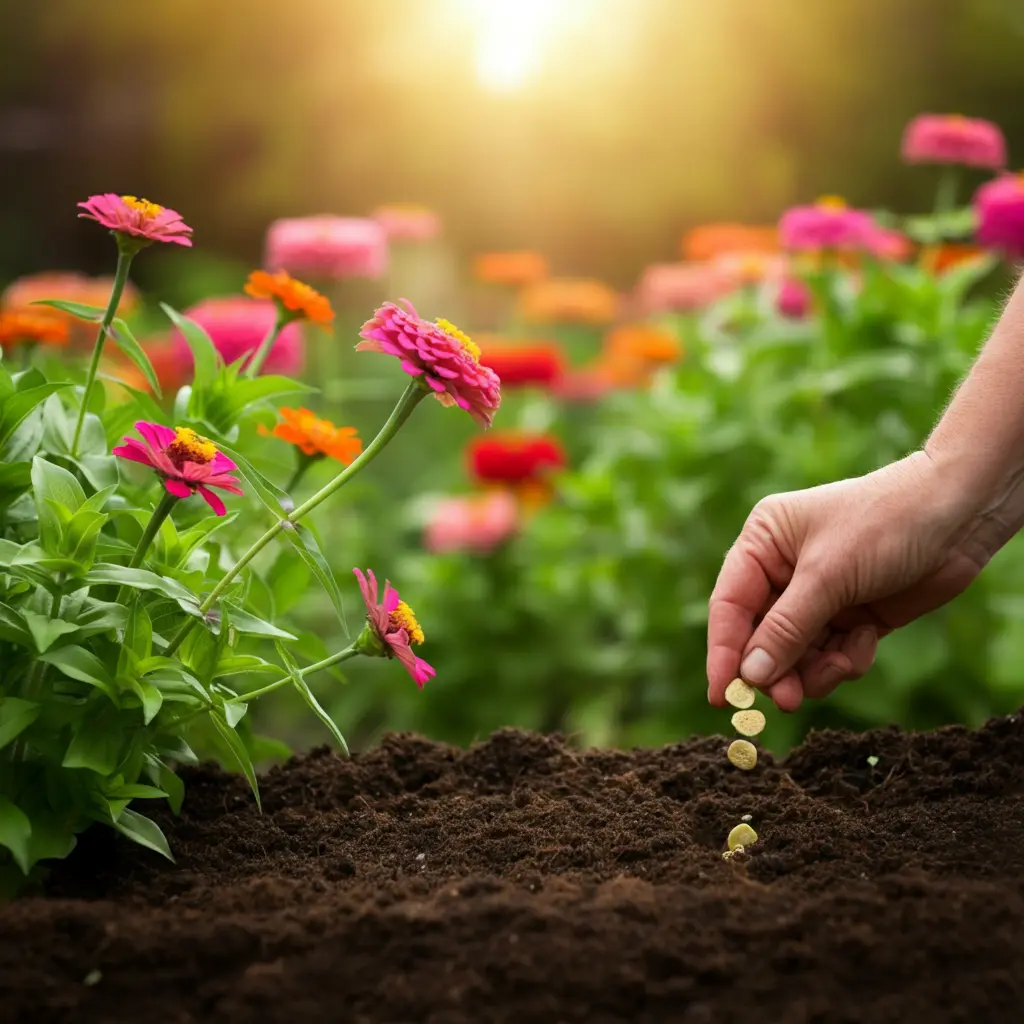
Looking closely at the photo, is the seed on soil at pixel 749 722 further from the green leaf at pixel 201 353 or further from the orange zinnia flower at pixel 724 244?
the orange zinnia flower at pixel 724 244

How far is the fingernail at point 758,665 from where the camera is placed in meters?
1.73

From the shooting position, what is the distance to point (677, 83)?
6852 millimetres

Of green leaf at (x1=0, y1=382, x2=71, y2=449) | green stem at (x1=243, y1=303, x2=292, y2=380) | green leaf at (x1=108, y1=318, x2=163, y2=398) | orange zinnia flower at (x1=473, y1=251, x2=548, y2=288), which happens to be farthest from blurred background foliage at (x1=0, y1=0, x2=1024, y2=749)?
green leaf at (x1=0, y1=382, x2=71, y2=449)

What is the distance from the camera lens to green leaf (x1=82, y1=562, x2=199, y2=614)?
141 cm

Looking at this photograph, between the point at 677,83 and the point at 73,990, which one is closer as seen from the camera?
the point at 73,990

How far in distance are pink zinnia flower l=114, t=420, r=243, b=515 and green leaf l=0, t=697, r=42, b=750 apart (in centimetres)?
26

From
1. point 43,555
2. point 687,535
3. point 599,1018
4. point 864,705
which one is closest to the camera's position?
point 599,1018

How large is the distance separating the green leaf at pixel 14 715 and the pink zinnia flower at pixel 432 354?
Answer: 0.50 meters

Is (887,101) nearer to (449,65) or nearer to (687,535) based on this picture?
(449,65)

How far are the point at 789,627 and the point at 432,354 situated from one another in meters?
0.57

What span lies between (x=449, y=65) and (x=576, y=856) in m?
6.23

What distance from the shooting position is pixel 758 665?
1734 millimetres

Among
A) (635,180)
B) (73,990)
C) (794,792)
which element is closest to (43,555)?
(73,990)

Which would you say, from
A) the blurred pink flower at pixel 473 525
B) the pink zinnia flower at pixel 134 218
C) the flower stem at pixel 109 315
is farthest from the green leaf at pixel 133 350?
the blurred pink flower at pixel 473 525
